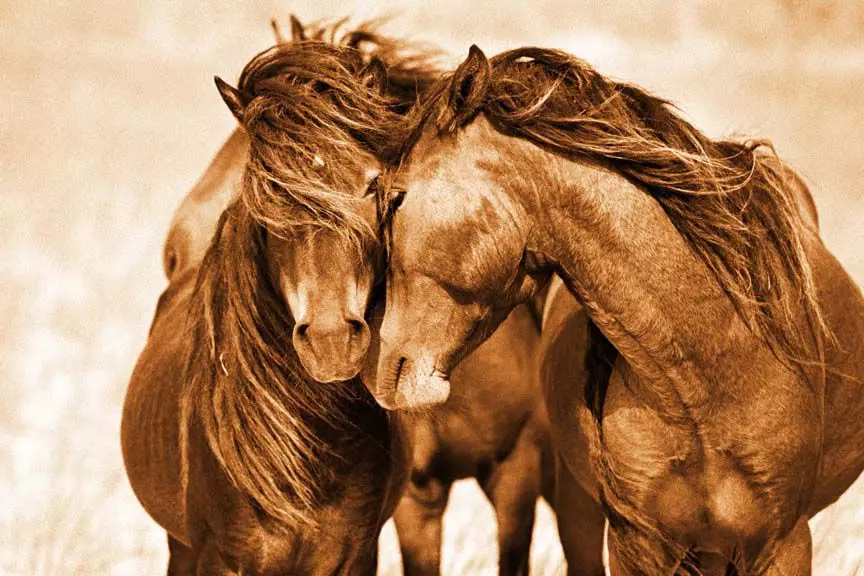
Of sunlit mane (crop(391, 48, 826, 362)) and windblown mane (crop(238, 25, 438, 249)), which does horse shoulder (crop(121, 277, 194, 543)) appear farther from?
sunlit mane (crop(391, 48, 826, 362))

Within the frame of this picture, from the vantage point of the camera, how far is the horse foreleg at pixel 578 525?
4441mm

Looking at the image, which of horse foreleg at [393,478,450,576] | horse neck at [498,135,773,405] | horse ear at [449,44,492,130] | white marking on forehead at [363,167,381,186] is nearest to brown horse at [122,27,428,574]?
white marking on forehead at [363,167,381,186]

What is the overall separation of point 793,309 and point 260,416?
4.16 ft

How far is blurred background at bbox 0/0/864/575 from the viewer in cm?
888

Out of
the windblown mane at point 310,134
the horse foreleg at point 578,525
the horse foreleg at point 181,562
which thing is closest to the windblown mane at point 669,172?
the windblown mane at point 310,134

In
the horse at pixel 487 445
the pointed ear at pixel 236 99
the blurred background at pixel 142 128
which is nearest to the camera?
the pointed ear at pixel 236 99

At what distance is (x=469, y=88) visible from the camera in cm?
319

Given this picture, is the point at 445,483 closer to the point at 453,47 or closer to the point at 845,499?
the point at 845,499

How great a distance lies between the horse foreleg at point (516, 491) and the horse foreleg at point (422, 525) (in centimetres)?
17

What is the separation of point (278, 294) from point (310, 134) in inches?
16.5

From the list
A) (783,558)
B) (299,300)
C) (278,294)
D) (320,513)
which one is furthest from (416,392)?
(783,558)

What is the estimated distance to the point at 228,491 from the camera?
3.61m

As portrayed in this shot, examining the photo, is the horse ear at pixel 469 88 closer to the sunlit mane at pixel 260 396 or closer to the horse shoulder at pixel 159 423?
the sunlit mane at pixel 260 396

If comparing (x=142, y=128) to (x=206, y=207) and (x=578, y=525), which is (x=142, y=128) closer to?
(x=206, y=207)
